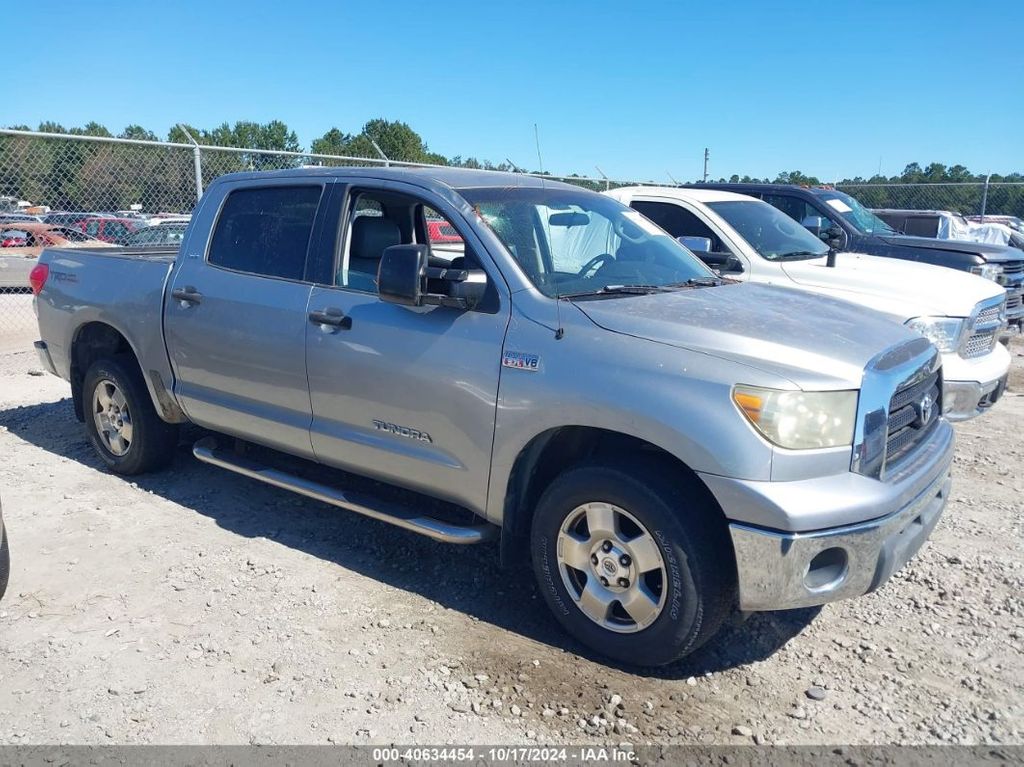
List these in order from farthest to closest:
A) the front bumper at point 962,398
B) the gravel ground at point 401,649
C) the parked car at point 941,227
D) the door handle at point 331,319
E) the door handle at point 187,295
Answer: the parked car at point 941,227 < the front bumper at point 962,398 < the door handle at point 187,295 < the door handle at point 331,319 < the gravel ground at point 401,649

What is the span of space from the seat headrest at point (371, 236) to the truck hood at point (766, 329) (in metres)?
1.44

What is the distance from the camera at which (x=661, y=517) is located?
3.21 meters

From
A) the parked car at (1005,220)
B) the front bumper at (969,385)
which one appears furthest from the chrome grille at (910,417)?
the parked car at (1005,220)

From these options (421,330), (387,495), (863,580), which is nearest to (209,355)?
(387,495)

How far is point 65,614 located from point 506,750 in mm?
2250

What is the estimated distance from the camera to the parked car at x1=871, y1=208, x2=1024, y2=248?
1482 cm

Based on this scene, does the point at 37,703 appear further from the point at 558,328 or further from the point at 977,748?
the point at 977,748

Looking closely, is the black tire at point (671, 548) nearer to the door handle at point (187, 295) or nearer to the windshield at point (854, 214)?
the door handle at point (187, 295)

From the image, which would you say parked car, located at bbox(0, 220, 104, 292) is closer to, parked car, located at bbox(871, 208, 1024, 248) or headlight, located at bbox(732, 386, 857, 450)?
headlight, located at bbox(732, 386, 857, 450)

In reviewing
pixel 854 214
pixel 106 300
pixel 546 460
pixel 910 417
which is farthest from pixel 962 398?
pixel 106 300

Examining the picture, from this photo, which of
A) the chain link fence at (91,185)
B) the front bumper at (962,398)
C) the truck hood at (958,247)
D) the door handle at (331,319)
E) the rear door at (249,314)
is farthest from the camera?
the truck hood at (958,247)

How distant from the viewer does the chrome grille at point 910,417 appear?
3439 millimetres

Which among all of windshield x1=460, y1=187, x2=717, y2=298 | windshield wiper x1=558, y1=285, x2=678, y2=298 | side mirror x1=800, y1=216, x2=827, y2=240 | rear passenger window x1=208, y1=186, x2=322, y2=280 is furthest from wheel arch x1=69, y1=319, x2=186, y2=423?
side mirror x1=800, y1=216, x2=827, y2=240

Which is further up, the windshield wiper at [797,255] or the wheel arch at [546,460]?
the windshield wiper at [797,255]
